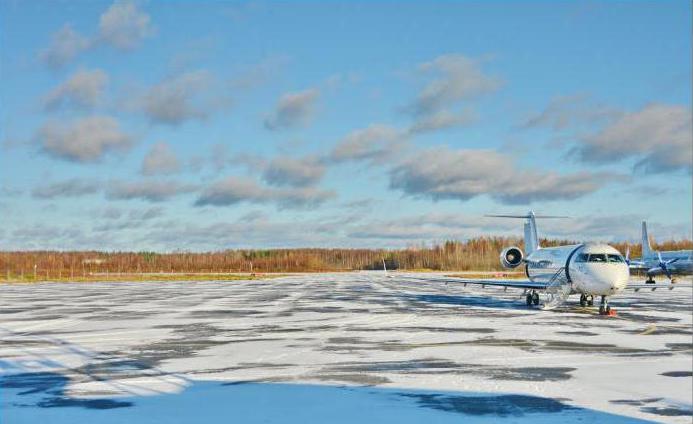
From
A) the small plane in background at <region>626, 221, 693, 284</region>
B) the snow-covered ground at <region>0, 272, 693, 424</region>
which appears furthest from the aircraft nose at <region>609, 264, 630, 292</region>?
the small plane in background at <region>626, 221, 693, 284</region>

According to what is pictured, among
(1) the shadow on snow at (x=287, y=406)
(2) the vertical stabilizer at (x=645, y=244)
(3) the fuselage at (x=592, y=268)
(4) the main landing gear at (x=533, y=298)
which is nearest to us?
(1) the shadow on snow at (x=287, y=406)

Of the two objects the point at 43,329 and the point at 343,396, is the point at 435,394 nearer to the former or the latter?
the point at 343,396

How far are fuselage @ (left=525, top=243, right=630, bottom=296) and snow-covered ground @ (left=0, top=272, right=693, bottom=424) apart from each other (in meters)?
1.64

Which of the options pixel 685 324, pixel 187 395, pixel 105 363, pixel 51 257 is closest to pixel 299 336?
pixel 105 363

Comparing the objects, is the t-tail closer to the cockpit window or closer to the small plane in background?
the cockpit window

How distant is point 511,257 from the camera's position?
36844mm

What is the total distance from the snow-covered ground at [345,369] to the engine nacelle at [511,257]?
11.1 meters

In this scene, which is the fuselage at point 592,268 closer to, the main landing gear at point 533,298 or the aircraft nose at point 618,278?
the aircraft nose at point 618,278

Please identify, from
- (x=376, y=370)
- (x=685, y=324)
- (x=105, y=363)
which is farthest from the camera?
(x=685, y=324)

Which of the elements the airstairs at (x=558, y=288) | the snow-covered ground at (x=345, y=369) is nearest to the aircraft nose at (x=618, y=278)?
the snow-covered ground at (x=345, y=369)

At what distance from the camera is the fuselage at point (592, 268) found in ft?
84.8

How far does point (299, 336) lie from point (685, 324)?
45.4ft

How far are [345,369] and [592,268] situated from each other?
16.3m

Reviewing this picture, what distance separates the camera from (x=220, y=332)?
20203 mm
